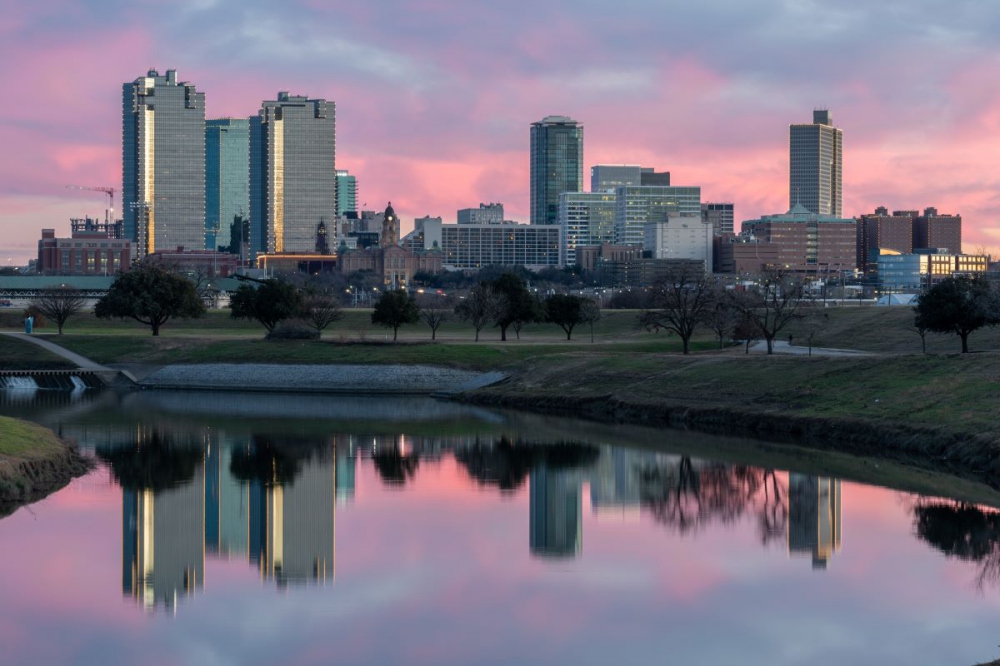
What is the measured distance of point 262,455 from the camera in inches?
2079

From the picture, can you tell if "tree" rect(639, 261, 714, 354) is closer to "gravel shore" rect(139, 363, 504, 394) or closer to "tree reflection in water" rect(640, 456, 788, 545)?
"gravel shore" rect(139, 363, 504, 394)

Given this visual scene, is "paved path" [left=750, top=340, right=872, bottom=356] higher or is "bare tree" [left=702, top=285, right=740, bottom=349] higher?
"bare tree" [left=702, top=285, right=740, bottom=349]

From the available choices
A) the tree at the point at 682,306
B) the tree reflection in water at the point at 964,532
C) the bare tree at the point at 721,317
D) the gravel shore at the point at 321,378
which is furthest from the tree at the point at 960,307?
the tree reflection in water at the point at 964,532

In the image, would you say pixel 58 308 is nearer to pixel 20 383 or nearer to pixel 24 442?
pixel 20 383

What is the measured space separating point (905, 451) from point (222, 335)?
64.8 metres

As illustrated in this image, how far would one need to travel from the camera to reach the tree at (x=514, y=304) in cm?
9788

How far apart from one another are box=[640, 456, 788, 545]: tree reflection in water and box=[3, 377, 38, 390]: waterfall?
49.5 m

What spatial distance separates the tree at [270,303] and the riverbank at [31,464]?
48.2 meters

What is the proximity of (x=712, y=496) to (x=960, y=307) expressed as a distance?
33803 mm

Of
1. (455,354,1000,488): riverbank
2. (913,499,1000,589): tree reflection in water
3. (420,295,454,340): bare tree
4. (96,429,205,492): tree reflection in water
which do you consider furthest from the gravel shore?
(913,499,1000,589): tree reflection in water

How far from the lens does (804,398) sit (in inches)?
2398

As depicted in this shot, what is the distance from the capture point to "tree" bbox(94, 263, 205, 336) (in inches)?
3979

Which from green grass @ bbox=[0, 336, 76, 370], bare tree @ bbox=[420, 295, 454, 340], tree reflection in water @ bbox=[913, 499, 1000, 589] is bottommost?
tree reflection in water @ bbox=[913, 499, 1000, 589]

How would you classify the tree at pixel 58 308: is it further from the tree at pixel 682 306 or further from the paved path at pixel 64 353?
the tree at pixel 682 306
